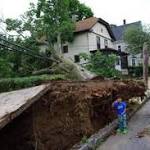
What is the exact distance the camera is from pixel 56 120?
31.6 feet

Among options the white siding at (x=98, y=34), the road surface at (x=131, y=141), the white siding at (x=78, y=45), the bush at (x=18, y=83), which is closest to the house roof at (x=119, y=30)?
the white siding at (x=98, y=34)

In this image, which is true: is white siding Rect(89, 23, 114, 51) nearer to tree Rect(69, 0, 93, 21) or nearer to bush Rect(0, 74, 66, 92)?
tree Rect(69, 0, 93, 21)

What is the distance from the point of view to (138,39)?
1900 inches

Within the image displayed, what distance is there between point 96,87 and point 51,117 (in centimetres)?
280

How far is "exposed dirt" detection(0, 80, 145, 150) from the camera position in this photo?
880cm

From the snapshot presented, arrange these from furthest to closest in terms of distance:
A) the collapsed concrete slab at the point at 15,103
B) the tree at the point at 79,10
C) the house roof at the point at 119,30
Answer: the house roof at the point at 119,30 → the tree at the point at 79,10 → the collapsed concrete slab at the point at 15,103

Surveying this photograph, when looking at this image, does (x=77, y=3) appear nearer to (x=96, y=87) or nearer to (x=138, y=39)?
(x=138, y=39)

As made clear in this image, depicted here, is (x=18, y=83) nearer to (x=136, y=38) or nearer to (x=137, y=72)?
(x=137, y=72)

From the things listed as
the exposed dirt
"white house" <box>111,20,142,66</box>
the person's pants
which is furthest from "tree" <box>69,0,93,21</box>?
the exposed dirt

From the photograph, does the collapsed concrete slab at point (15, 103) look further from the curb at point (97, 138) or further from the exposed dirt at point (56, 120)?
the curb at point (97, 138)

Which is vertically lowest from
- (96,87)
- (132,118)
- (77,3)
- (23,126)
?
(132,118)

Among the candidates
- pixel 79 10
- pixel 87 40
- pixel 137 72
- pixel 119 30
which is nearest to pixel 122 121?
pixel 87 40

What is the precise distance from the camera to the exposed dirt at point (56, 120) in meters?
8.80

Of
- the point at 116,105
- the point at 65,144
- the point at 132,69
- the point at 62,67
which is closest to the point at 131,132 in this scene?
the point at 116,105
